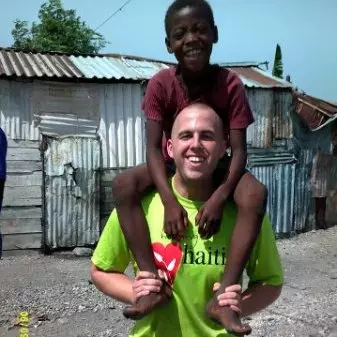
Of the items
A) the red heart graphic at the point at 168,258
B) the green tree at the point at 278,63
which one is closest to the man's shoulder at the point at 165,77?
the red heart graphic at the point at 168,258

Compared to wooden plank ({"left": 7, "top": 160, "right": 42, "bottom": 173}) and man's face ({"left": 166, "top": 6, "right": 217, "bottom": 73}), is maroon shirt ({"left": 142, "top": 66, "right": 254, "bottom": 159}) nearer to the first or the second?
man's face ({"left": 166, "top": 6, "right": 217, "bottom": 73})

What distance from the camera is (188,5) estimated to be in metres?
2.06

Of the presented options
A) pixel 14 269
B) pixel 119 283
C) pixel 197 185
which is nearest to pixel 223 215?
pixel 197 185

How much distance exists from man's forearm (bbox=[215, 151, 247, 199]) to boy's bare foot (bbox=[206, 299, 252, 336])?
41cm

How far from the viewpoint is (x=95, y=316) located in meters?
5.70

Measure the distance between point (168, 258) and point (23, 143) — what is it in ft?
23.0

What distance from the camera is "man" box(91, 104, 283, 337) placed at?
1.92 m

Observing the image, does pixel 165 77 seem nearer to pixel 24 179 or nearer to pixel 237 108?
pixel 237 108

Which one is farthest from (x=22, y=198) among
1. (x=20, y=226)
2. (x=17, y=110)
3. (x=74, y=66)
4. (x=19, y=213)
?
(x=74, y=66)

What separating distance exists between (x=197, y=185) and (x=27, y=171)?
23.0ft

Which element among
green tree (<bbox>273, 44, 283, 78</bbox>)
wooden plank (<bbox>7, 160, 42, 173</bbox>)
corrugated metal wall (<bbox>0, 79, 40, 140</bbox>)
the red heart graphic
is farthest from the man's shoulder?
green tree (<bbox>273, 44, 283, 78</bbox>)

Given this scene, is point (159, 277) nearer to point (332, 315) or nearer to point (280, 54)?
point (332, 315)

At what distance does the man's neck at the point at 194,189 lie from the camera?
203 cm

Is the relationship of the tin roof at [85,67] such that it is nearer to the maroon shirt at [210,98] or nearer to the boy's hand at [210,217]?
the maroon shirt at [210,98]
